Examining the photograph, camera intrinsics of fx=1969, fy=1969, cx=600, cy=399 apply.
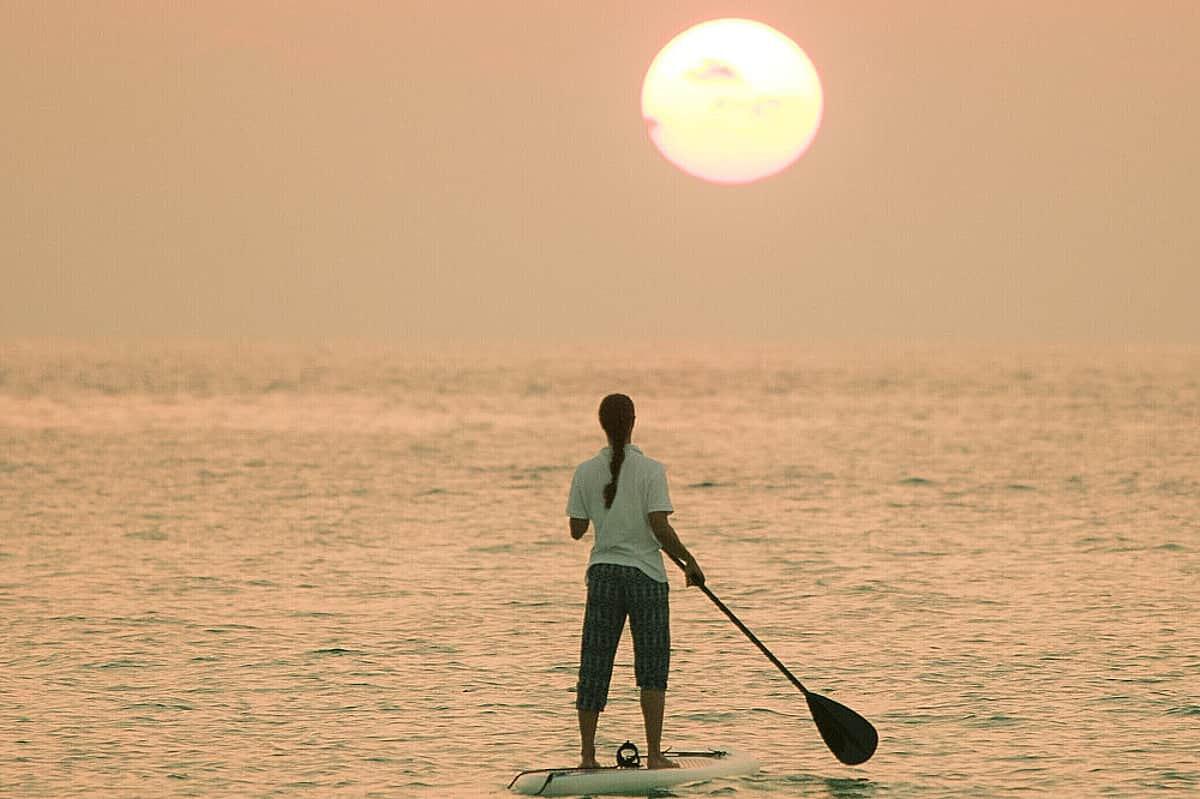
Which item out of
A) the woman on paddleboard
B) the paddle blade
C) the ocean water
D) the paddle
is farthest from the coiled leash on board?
the paddle blade

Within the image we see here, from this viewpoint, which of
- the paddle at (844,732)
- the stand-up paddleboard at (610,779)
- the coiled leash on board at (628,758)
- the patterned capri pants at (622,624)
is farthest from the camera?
the paddle at (844,732)

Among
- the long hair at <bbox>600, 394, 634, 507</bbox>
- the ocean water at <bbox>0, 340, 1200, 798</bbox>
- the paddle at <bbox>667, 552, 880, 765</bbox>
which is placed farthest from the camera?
the ocean water at <bbox>0, 340, 1200, 798</bbox>

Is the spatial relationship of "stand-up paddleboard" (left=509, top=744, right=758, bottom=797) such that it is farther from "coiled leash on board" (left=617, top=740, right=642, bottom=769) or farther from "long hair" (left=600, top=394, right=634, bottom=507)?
"long hair" (left=600, top=394, right=634, bottom=507)

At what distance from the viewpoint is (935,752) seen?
45.2 feet

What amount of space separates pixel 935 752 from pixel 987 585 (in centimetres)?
1025

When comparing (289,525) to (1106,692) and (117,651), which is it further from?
(1106,692)

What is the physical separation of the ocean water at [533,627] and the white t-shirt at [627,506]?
5.89 ft

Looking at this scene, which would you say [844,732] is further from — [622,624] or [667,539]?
[667,539]

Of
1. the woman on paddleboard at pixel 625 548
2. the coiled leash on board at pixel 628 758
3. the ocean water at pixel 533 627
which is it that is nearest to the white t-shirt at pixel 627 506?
the woman on paddleboard at pixel 625 548

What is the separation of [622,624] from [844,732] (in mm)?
1935

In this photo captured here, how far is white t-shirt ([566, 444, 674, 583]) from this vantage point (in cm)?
1178

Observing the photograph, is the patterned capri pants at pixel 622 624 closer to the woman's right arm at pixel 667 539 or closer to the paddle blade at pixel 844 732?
the woman's right arm at pixel 667 539

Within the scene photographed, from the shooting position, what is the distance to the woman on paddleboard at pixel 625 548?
Result: 38.7 ft

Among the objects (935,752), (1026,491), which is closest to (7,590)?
(935,752)
